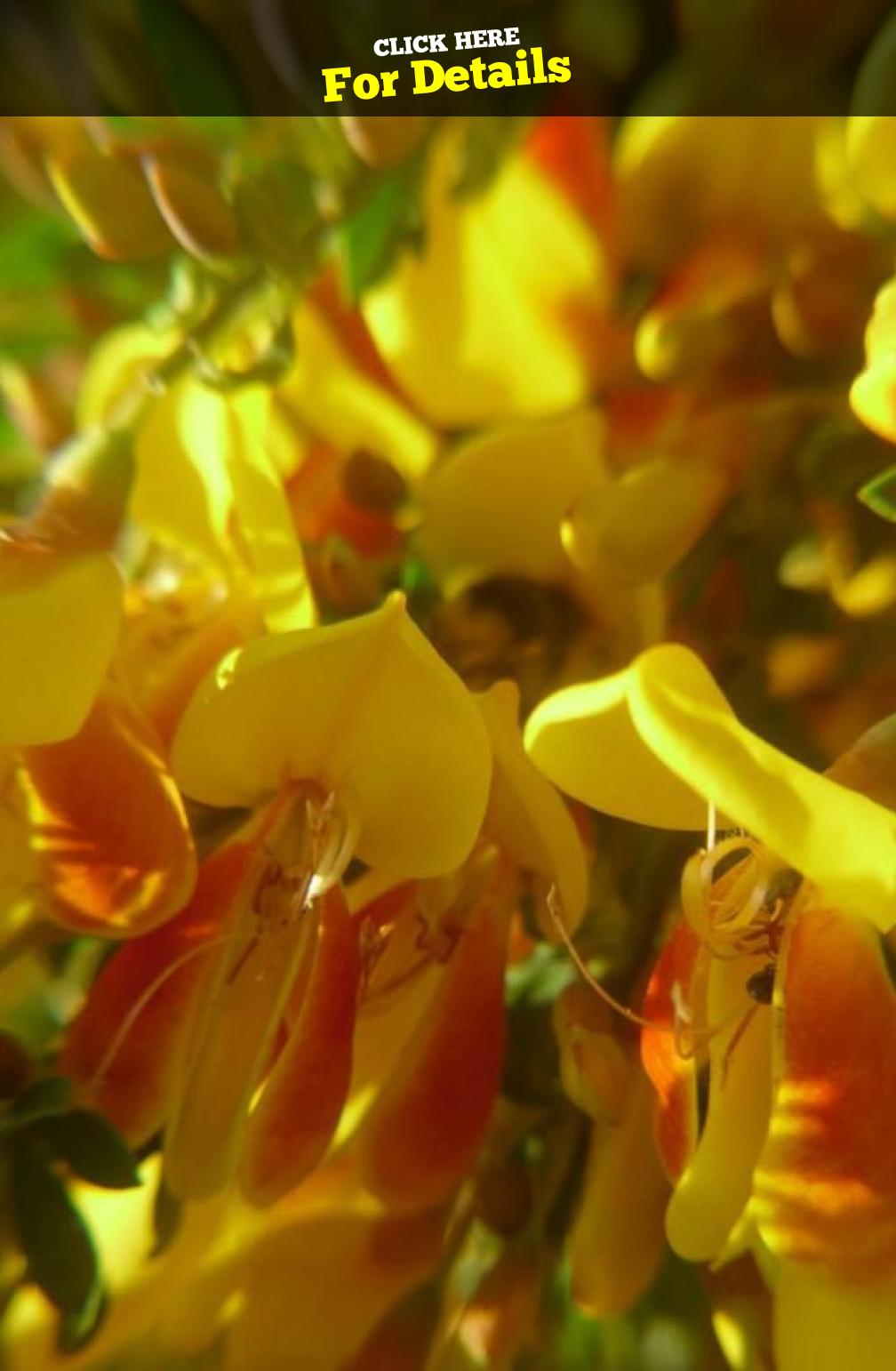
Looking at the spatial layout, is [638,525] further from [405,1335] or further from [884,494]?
[405,1335]

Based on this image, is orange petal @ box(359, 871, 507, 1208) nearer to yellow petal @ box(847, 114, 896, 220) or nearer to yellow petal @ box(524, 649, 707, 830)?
yellow petal @ box(524, 649, 707, 830)

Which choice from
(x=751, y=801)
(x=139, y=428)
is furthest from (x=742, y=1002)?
(x=139, y=428)

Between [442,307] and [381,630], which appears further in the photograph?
[442,307]

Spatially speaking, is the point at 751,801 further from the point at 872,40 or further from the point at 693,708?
the point at 872,40

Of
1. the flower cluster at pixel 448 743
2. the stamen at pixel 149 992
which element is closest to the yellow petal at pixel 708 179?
the flower cluster at pixel 448 743

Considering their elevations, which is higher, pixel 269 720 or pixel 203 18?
pixel 203 18

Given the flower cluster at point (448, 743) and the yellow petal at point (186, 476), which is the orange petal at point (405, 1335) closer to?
the flower cluster at point (448, 743)
